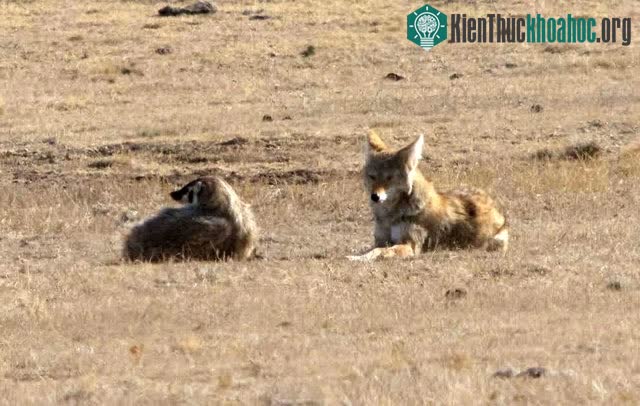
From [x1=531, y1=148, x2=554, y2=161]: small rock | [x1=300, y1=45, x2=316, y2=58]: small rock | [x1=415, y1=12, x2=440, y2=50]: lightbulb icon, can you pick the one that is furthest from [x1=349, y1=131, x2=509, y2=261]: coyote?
[x1=415, y1=12, x2=440, y2=50]: lightbulb icon

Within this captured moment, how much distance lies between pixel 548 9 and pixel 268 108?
66.2 feet

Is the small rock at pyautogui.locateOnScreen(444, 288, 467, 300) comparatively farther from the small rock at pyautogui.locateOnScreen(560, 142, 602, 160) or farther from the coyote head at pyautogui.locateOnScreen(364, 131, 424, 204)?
the small rock at pyautogui.locateOnScreen(560, 142, 602, 160)

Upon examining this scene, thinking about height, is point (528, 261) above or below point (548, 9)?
above

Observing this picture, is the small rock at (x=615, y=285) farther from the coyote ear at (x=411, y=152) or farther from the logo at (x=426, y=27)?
the logo at (x=426, y=27)

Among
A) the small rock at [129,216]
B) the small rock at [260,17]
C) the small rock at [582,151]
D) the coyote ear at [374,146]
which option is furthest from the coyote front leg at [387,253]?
the small rock at [260,17]

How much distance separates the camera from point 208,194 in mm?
12219

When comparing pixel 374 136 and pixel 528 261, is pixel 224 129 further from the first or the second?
pixel 528 261

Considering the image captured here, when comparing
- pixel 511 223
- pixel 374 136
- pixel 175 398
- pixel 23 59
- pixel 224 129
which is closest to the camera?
pixel 175 398

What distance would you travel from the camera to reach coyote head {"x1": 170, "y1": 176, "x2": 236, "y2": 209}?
12.2 metres

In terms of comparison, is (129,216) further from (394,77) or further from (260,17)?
(260,17)

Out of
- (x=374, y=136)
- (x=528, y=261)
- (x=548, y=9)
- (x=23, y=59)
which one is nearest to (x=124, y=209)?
(x=374, y=136)

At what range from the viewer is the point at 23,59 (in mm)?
33469

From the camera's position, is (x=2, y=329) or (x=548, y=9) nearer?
(x=2, y=329)

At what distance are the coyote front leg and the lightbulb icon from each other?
23214 millimetres
